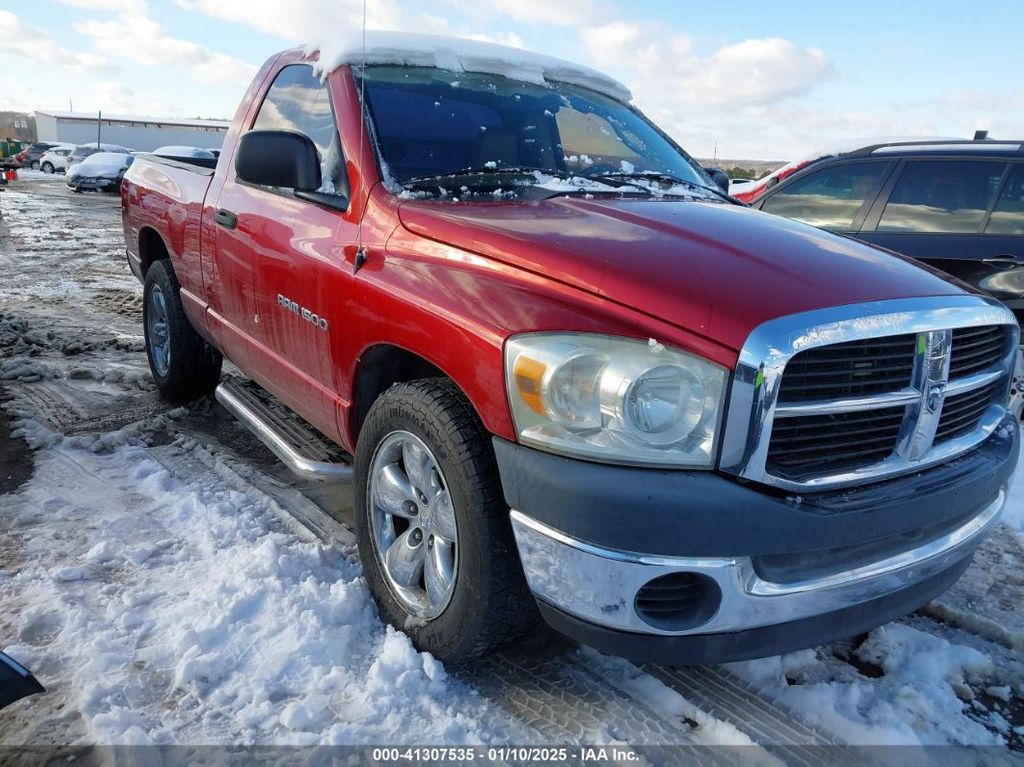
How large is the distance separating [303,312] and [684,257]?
5.03 feet

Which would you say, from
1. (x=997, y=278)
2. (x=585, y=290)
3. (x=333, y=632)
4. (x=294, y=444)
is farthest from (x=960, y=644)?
(x=997, y=278)

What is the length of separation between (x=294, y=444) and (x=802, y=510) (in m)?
2.29

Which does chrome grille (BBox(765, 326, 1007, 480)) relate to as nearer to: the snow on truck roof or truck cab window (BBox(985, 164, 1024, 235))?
the snow on truck roof

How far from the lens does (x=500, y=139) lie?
124 inches

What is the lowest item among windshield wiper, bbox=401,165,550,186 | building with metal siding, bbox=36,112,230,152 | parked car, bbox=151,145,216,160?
windshield wiper, bbox=401,165,550,186

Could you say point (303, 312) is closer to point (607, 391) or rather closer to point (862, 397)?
point (607, 391)

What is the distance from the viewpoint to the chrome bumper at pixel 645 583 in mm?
1851

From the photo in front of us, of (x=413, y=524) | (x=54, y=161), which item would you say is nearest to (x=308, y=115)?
(x=413, y=524)

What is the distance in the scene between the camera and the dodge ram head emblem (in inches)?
113

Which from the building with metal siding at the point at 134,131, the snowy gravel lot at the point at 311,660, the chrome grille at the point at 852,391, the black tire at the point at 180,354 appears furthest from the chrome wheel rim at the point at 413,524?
the building with metal siding at the point at 134,131

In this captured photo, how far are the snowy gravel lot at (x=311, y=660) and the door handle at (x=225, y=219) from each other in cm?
119

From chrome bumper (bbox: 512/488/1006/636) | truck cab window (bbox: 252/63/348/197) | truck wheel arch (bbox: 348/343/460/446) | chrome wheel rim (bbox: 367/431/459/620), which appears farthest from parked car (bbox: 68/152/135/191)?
chrome bumper (bbox: 512/488/1006/636)

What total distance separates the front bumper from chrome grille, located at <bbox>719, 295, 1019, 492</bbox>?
8 centimetres

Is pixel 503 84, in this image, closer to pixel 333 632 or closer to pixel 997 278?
pixel 333 632
